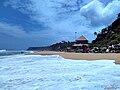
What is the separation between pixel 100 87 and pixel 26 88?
2.30 meters

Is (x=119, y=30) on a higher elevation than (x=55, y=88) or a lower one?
higher

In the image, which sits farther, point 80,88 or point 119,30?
point 119,30

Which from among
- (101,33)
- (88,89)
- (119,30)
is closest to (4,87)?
(88,89)

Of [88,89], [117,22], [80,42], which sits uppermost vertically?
[117,22]

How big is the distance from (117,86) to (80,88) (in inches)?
44.8

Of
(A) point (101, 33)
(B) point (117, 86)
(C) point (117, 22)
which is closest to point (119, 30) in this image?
(C) point (117, 22)

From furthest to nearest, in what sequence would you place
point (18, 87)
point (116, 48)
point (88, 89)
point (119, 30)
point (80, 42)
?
point (80, 42), point (119, 30), point (116, 48), point (18, 87), point (88, 89)

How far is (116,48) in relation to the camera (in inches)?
1332

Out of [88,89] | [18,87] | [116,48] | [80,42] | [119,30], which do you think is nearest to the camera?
[88,89]

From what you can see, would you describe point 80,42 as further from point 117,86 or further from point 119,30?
point 117,86

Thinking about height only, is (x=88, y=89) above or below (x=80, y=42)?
below

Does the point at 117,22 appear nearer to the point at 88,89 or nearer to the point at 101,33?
the point at 101,33

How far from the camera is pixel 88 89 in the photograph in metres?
6.69

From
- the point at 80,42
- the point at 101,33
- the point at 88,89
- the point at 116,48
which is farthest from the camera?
the point at 101,33
